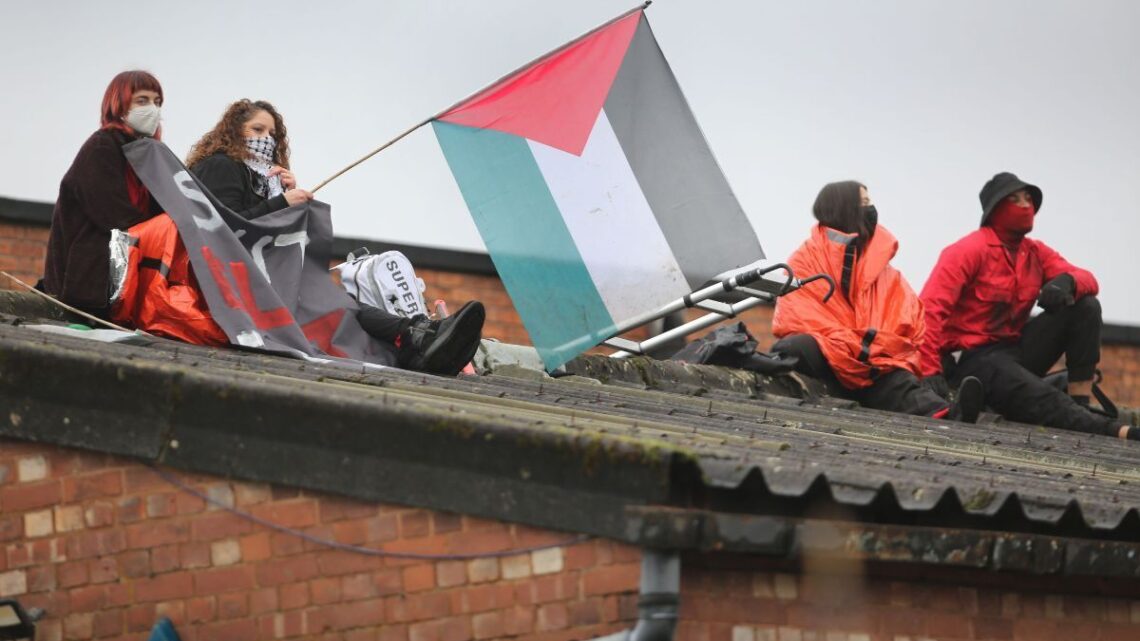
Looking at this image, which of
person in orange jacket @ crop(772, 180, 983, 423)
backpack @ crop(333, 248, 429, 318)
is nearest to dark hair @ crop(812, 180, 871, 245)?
person in orange jacket @ crop(772, 180, 983, 423)

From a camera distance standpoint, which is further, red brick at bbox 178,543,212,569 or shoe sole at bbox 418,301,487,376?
shoe sole at bbox 418,301,487,376

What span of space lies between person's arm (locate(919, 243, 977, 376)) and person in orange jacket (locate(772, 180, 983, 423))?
1.55 ft

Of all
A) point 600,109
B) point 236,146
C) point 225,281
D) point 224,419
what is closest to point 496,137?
point 600,109

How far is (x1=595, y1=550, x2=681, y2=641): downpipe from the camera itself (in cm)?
670

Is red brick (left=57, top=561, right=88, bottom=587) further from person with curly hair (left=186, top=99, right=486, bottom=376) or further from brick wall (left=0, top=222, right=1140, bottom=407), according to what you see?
brick wall (left=0, top=222, right=1140, bottom=407)

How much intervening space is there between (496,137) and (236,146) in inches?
55.2

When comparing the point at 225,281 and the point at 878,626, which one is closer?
the point at 878,626

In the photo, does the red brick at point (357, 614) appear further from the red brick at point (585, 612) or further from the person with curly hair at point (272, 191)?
the person with curly hair at point (272, 191)

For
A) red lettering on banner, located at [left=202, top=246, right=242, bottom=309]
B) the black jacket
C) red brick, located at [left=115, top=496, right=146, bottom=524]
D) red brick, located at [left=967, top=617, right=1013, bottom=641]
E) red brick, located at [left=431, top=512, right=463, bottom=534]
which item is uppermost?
the black jacket

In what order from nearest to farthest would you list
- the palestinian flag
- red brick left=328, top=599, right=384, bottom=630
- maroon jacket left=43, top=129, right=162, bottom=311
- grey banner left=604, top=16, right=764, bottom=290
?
red brick left=328, top=599, right=384, bottom=630, maroon jacket left=43, top=129, right=162, bottom=311, the palestinian flag, grey banner left=604, top=16, right=764, bottom=290

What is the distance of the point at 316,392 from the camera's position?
23.4 ft

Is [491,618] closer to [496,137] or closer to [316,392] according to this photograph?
[316,392]

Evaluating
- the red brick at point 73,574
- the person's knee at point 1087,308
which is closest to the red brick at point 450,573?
the red brick at point 73,574

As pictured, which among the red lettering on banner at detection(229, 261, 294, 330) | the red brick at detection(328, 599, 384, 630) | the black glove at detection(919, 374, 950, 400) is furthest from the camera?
the black glove at detection(919, 374, 950, 400)
